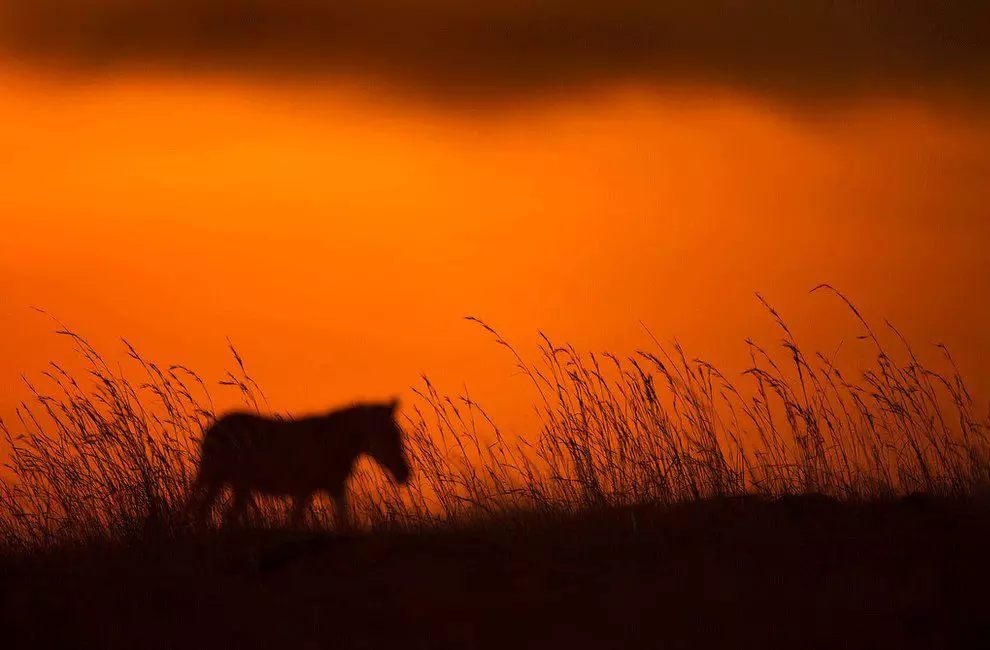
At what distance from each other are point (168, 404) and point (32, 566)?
1.13 meters

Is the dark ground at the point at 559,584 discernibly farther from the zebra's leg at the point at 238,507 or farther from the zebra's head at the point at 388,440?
the zebra's head at the point at 388,440

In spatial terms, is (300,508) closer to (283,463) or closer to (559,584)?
(283,463)

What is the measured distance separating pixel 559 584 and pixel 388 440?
359 centimetres

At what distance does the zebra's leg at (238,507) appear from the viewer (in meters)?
4.30

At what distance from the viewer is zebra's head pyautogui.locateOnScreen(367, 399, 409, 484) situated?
5648mm

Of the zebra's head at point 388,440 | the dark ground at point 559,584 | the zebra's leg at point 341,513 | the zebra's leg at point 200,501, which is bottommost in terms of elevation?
the dark ground at point 559,584

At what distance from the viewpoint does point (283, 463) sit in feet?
16.7

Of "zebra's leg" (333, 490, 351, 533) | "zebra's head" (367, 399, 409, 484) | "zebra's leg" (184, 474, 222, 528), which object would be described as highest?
"zebra's head" (367, 399, 409, 484)

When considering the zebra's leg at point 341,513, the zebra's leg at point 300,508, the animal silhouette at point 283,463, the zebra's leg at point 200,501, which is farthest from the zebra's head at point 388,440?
the zebra's leg at point 200,501

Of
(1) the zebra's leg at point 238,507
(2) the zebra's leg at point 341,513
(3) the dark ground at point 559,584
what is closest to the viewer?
(3) the dark ground at point 559,584

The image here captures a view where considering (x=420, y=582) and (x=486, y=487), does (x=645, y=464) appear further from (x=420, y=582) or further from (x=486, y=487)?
(x=420, y=582)

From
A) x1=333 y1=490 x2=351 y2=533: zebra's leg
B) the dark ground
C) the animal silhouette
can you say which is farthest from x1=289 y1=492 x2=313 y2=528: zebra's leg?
the dark ground

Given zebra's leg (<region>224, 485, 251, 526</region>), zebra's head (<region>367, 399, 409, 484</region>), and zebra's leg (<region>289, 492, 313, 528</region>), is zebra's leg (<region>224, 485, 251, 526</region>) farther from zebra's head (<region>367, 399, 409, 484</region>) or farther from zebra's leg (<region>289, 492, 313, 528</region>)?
zebra's head (<region>367, 399, 409, 484</region>)

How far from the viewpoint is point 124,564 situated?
3.87 meters
